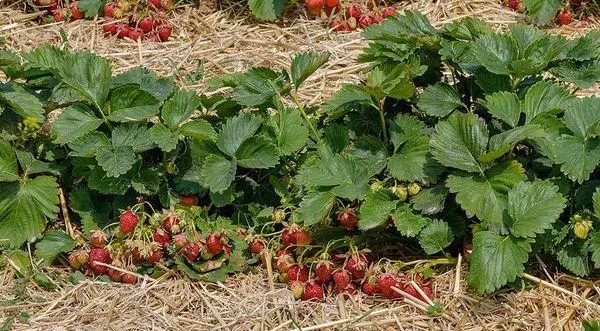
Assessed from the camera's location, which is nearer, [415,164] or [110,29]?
[415,164]

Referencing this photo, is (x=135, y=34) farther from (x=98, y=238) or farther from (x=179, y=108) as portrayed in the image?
(x=98, y=238)

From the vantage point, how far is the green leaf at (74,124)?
11.1 feet

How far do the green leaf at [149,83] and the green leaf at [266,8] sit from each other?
132 cm

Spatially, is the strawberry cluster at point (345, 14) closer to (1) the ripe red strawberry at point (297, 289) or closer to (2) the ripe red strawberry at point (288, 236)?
(2) the ripe red strawberry at point (288, 236)

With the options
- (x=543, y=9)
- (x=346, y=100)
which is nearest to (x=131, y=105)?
(x=346, y=100)

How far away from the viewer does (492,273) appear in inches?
119

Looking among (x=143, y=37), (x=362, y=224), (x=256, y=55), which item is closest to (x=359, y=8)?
(x=256, y=55)

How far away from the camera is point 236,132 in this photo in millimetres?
3402

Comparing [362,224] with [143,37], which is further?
[143,37]

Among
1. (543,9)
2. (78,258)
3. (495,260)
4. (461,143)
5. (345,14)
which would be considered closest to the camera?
(495,260)

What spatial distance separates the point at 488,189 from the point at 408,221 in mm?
268

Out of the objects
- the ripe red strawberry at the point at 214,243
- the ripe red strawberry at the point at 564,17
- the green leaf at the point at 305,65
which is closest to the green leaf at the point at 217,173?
the ripe red strawberry at the point at 214,243

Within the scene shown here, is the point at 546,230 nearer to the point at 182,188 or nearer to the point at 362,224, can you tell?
the point at 362,224

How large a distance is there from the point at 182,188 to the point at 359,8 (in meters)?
1.76
